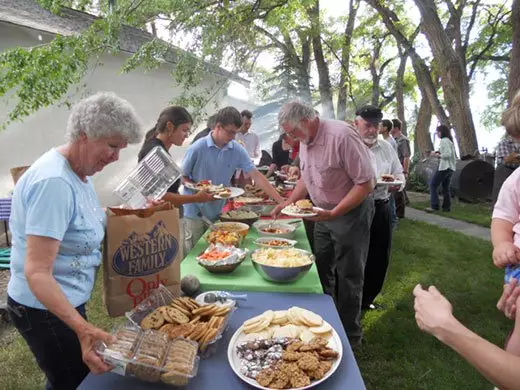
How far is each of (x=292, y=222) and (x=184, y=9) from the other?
15.6 feet

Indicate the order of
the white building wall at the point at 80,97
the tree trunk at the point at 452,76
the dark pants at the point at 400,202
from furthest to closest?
the tree trunk at the point at 452,76
the dark pants at the point at 400,202
the white building wall at the point at 80,97

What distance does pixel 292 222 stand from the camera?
327 cm

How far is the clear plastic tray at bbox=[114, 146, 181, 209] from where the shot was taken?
5.99ft

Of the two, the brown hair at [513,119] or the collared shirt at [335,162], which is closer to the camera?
the brown hair at [513,119]

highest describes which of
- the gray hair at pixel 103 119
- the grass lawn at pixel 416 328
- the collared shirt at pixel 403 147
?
the collared shirt at pixel 403 147

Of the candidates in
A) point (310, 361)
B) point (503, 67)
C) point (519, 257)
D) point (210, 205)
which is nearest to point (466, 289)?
point (210, 205)

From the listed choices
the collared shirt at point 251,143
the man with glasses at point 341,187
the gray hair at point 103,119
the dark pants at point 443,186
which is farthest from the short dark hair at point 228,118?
the dark pants at point 443,186

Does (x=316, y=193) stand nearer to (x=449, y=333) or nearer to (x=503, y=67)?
(x=449, y=333)

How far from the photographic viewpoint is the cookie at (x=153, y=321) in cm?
143

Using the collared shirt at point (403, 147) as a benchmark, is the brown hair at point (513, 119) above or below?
below

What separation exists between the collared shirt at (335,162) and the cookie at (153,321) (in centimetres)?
174

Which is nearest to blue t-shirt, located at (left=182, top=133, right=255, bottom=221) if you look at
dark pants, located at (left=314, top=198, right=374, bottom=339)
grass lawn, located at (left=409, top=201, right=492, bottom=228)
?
dark pants, located at (left=314, top=198, right=374, bottom=339)

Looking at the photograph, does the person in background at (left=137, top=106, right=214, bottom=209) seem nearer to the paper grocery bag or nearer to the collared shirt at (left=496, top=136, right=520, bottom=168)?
the paper grocery bag

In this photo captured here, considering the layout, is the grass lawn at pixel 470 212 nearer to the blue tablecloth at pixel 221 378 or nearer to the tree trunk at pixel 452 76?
the tree trunk at pixel 452 76
